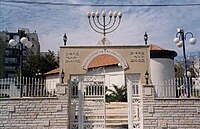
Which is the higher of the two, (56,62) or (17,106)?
(56,62)

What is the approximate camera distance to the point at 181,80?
36.4 ft

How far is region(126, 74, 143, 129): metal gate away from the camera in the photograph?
1130 cm

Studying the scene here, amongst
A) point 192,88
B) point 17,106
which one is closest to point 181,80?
point 192,88

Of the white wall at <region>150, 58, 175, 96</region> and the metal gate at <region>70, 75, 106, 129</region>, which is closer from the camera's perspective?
the metal gate at <region>70, 75, 106, 129</region>

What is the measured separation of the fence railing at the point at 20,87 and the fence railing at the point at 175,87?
15.5 feet

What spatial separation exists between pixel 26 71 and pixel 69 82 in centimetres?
2512

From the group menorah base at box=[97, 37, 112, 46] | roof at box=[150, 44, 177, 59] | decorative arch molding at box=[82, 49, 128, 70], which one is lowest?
decorative arch molding at box=[82, 49, 128, 70]

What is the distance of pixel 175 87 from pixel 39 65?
2713cm

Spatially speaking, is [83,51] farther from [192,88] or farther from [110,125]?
[192,88]

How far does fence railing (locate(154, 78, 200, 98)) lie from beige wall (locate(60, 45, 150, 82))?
99 centimetres

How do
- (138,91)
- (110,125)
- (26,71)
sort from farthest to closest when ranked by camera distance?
1. (26,71)
2. (110,125)
3. (138,91)

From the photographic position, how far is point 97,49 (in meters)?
11.5

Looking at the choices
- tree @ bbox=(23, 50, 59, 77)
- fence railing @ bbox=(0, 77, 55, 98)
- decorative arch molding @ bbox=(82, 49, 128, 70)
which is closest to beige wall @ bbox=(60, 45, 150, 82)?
decorative arch molding @ bbox=(82, 49, 128, 70)

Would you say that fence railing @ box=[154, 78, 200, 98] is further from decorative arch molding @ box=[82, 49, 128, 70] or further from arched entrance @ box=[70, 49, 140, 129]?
decorative arch molding @ box=[82, 49, 128, 70]
